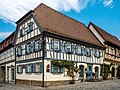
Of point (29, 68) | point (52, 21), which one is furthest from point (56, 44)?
point (29, 68)

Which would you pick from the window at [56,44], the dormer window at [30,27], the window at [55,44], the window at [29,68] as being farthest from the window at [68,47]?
the dormer window at [30,27]

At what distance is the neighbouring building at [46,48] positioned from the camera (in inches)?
738

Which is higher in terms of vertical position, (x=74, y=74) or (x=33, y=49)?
(x=33, y=49)

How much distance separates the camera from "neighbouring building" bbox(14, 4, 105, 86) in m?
18.7

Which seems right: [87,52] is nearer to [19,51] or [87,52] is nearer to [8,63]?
[19,51]

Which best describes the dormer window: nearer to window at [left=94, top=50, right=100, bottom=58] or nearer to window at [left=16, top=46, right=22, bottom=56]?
window at [left=16, top=46, right=22, bottom=56]

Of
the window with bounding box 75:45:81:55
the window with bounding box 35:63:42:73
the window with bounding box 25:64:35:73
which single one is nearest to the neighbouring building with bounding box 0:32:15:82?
the window with bounding box 25:64:35:73

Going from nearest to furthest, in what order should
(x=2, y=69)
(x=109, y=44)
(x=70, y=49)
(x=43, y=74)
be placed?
(x=43, y=74), (x=70, y=49), (x=109, y=44), (x=2, y=69)

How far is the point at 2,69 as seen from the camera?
111 ft

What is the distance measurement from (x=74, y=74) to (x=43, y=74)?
5107 millimetres

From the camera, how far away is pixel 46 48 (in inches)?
735

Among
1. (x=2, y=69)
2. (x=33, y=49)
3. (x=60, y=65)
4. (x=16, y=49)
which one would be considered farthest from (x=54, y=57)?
(x=2, y=69)

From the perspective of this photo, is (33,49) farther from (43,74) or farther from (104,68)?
(104,68)

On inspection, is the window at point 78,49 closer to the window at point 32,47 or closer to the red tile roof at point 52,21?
the red tile roof at point 52,21
